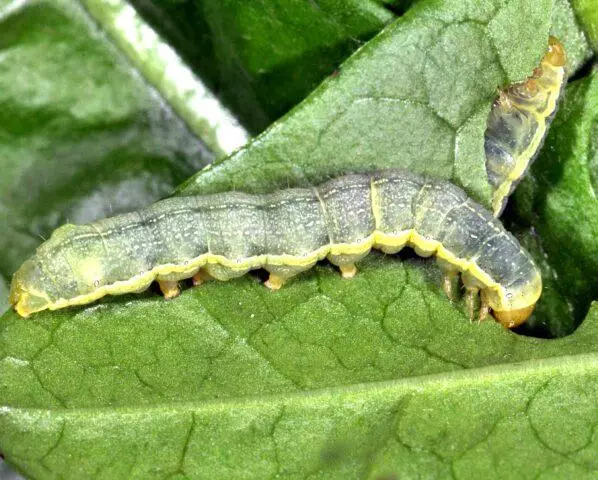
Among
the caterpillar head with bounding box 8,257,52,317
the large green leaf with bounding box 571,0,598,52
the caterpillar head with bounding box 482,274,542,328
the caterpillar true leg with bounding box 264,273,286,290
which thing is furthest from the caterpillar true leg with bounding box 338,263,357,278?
the large green leaf with bounding box 571,0,598,52

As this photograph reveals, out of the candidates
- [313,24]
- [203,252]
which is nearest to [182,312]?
[203,252]

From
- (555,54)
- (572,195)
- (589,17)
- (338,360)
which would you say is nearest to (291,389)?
(338,360)

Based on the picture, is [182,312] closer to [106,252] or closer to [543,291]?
[106,252]

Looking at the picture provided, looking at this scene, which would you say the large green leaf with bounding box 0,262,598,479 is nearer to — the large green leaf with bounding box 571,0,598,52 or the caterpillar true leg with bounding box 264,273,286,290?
the caterpillar true leg with bounding box 264,273,286,290

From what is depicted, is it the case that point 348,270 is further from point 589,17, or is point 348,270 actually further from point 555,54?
point 589,17

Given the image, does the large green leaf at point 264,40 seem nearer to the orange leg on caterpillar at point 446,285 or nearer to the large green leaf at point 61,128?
the large green leaf at point 61,128

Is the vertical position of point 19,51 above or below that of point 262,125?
above
